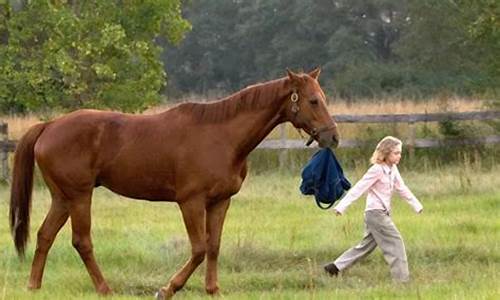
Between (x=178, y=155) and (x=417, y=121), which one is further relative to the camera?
(x=417, y=121)

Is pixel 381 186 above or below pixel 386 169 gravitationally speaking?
below

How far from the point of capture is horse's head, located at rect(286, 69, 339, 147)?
9.16 meters

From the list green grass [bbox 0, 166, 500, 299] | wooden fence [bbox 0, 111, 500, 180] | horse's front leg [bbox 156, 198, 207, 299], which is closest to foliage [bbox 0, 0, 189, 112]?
wooden fence [bbox 0, 111, 500, 180]

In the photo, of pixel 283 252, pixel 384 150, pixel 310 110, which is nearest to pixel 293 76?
pixel 310 110

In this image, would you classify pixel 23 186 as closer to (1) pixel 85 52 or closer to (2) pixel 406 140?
(2) pixel 406 140

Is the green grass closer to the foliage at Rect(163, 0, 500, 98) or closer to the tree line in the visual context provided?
the tree line

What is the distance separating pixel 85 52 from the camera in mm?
23453

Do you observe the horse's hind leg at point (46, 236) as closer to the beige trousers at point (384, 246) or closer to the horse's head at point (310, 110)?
the horse's head at point (310, 110)

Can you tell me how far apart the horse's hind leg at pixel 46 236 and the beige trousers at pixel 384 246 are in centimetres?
269

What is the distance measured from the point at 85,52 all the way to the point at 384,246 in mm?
14776

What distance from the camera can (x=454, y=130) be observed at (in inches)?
853

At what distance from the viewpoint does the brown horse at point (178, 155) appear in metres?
9.19

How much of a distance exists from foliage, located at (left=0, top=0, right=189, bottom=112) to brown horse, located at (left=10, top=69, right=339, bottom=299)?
1362 centimetres

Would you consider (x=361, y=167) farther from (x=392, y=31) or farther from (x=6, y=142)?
(x=392, y=31)
